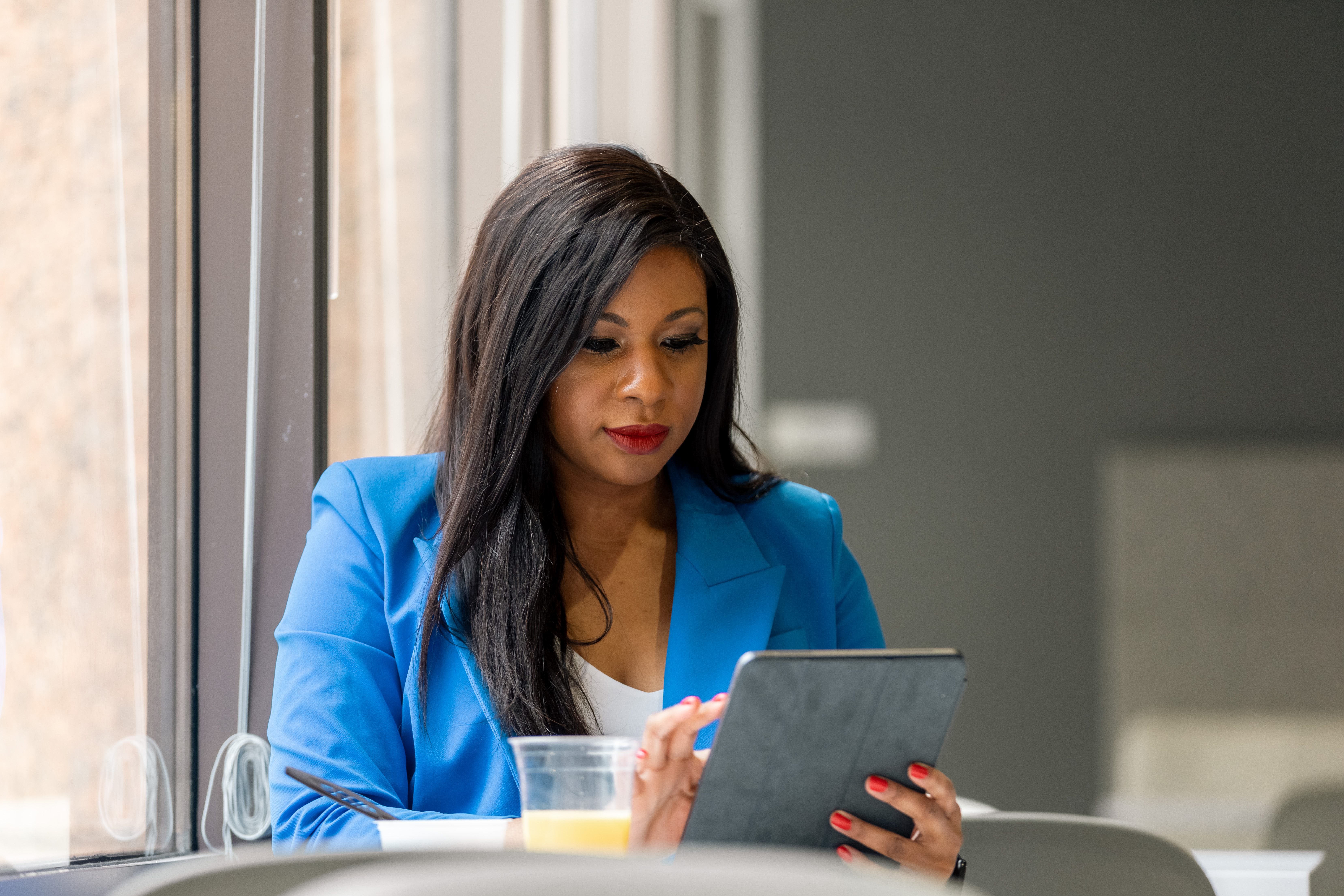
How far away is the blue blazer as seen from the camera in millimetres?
1082

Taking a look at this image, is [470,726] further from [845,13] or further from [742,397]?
[845,13]

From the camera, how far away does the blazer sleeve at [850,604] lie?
56.6 inches

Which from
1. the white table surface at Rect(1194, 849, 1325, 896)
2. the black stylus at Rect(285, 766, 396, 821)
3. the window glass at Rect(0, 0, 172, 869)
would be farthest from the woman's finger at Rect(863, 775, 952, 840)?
the window glass at Rect(0, 0, 172, 869)

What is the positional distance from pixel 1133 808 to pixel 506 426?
321 centimetres

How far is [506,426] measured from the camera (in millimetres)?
1258

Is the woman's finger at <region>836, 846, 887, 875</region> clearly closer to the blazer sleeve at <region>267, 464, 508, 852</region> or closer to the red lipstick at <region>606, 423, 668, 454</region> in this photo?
the blazer sleeve at <region>267, 464, 508, 852</region>

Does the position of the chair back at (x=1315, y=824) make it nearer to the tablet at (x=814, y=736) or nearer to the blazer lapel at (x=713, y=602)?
the blazer lapel at (x=713, y=602)

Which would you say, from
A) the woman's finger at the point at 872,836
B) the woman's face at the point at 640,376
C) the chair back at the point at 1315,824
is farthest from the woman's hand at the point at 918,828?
the chair back at the point at 1315,824

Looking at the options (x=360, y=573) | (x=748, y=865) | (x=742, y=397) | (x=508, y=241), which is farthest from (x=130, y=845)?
(x=748, y=865)

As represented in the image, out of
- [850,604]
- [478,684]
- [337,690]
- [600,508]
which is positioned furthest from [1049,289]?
[337,690]

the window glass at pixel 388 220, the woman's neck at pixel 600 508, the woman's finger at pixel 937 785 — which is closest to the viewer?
the woman's finger at pixel 937 785

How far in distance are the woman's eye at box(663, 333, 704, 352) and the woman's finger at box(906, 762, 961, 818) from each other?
1.76 feet

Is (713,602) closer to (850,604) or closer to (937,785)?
(850,604)

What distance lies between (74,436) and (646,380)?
0.51m
